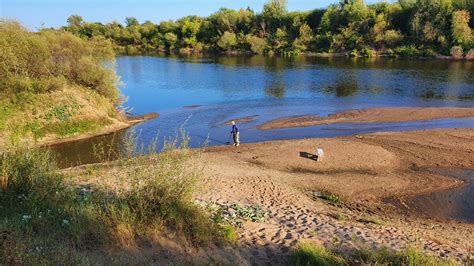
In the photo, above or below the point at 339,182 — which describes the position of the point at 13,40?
above

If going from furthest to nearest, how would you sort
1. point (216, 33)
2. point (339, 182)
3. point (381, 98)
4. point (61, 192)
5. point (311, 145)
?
1. point (216, 33)
2. point (381, 98)
3. point (311, 145)
4. point (339, 182)
5. point (61, 192)

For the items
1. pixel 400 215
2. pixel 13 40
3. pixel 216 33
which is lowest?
pixel 400 215

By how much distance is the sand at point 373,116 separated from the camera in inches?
1313

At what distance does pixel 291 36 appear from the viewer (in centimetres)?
10956

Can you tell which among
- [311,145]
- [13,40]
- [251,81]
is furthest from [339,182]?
[251,81]

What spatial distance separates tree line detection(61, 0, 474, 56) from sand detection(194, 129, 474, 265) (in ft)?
184

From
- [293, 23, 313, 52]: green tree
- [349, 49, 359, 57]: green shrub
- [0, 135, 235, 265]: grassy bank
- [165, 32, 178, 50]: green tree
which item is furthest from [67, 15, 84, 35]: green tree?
[0, 135, 235, 265]: grassy bank

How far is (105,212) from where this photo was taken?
9.66 m

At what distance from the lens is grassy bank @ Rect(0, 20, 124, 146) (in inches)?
1100

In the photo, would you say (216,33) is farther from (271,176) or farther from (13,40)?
(271,176)

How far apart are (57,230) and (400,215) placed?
13.0m

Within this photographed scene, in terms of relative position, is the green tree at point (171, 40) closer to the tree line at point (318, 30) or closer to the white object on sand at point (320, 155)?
the tree line at point (318, 30)

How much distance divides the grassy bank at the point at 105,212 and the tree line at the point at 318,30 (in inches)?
2480

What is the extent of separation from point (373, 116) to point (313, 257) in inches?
1076
